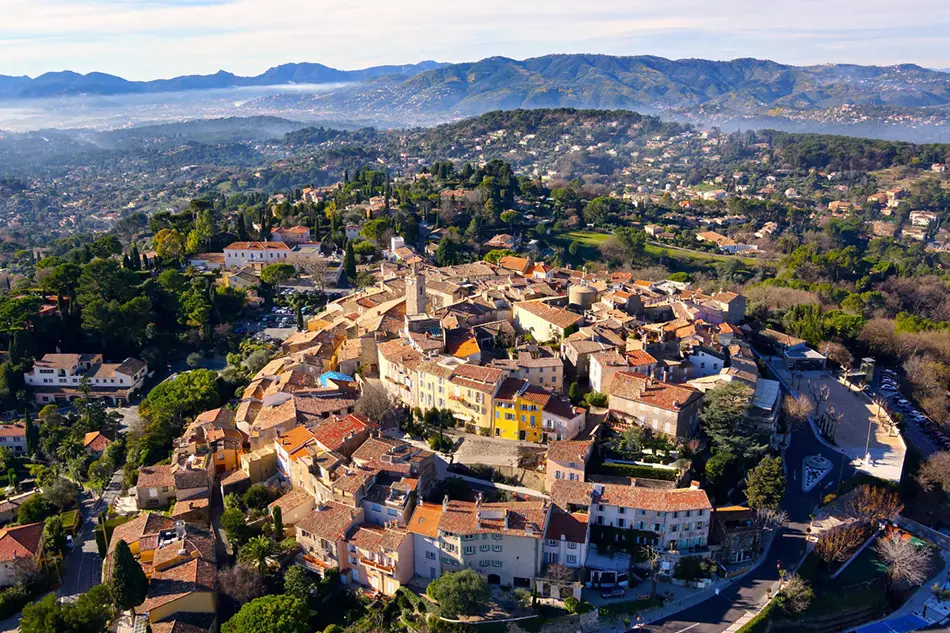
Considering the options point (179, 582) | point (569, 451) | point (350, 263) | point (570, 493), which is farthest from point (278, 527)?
point (350, 263)

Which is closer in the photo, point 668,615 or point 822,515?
point 668,615

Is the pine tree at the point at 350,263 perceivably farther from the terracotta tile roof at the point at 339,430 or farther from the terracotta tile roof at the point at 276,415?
the terracotta tile roof at the point at 339,430

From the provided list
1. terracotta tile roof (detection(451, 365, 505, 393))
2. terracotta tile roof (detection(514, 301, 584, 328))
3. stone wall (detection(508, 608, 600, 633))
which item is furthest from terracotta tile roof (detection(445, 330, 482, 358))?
stone wall (detection(508, 608, 600, 633))

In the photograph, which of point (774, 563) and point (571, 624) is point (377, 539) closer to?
point (571, 624)

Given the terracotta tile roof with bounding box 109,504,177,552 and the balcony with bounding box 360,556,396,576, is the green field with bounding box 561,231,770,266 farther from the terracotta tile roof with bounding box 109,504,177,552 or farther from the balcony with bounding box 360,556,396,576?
the terracotta tile roof with bounding box 109,504,177,552

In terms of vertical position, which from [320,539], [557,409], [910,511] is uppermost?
[557,409]

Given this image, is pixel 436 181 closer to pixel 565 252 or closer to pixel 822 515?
pixel 565 252

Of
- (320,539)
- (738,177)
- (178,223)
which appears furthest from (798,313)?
(738,177)
